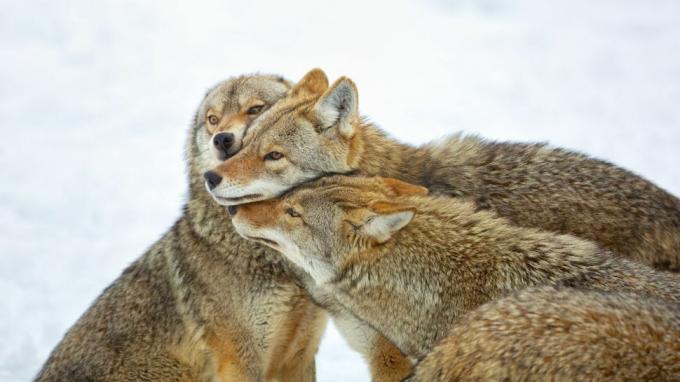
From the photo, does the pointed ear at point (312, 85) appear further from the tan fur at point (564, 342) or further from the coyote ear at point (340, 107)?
the tan fur at point (564, 342)

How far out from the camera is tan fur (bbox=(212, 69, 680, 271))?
6.68m

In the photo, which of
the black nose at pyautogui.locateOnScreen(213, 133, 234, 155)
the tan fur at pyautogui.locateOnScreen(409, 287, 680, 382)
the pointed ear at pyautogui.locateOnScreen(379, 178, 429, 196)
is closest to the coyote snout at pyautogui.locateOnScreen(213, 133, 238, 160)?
the black nose at pyautogui.locateOnScreen(213, 133, 234, 155)

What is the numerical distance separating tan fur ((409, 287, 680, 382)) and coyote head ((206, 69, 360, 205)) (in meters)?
2.40

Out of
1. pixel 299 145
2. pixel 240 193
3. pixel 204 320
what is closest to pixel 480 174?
pixel 299 145

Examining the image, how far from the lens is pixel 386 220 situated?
5.95 metres

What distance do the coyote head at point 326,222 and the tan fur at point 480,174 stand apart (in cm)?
43

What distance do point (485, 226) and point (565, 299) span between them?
5.04 feet

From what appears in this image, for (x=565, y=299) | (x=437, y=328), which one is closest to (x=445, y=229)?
(x=437, y=328)

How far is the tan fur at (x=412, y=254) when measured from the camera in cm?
579

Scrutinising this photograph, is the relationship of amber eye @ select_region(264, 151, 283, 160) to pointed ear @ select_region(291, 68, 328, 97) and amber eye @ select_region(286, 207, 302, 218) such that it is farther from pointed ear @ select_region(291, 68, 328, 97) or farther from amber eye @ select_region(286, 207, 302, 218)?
pointed ear @ select_region(291, 68, 328, 97)

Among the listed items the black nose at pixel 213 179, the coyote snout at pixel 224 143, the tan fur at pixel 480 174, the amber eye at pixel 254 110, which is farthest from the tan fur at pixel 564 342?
the amber eye at pixel 254 110

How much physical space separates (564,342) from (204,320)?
360 centimetres

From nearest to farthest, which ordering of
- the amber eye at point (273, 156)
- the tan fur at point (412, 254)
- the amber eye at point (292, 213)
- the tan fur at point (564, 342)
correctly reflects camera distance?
the tan fur at point (564, 342), the tan fur at point (412, 254), the amber eye at point (292, 213), the amber eye at point (273, 156)

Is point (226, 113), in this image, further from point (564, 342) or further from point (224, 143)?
point (564, 342)
